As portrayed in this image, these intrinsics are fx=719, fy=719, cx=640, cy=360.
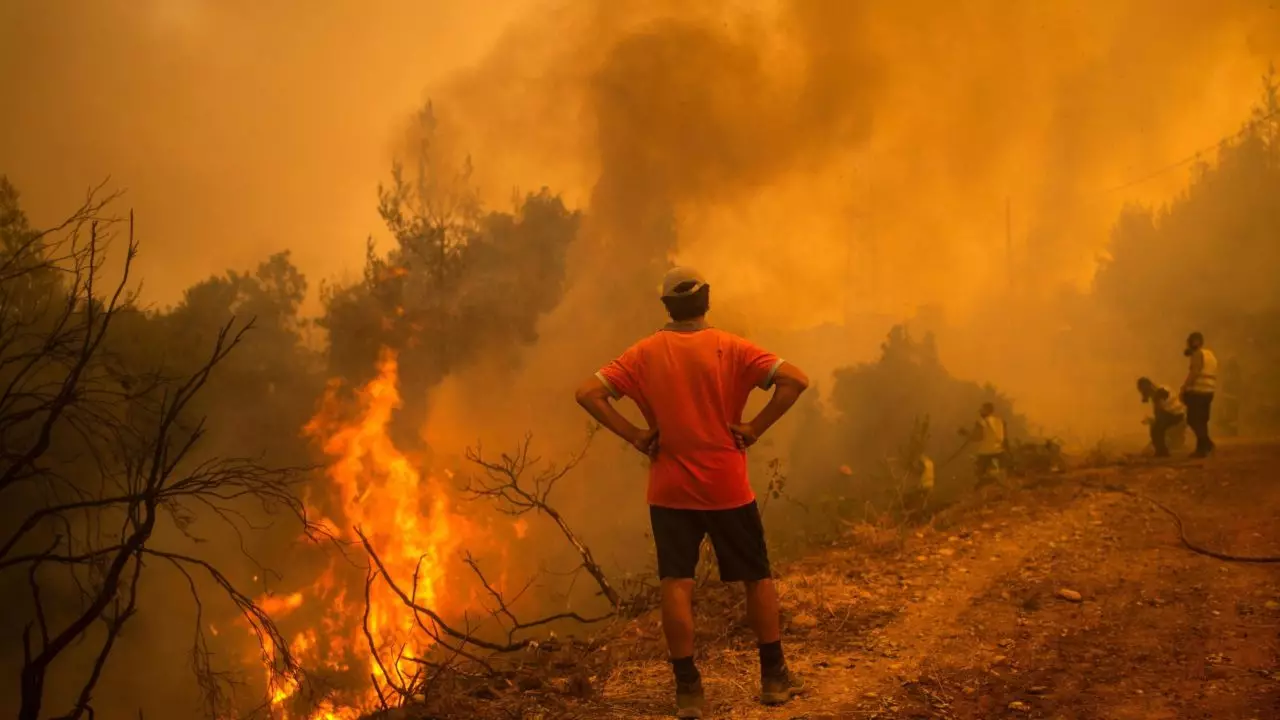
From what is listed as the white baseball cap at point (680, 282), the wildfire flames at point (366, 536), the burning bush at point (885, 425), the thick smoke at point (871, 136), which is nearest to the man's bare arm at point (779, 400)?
the white baseball cap at point (680, 282)

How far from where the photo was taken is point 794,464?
1389 centimetres

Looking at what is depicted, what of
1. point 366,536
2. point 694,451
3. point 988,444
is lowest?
point 988,444

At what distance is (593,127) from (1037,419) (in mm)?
8902

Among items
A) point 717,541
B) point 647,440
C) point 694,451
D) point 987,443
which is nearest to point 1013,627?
point 717,541

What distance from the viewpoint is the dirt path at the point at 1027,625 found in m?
3.26

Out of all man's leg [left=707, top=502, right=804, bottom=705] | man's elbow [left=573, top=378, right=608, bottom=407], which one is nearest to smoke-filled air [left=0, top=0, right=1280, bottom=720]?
man's leg [left=707, top=502, right=804, bottom=705]

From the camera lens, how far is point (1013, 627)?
4.18 m

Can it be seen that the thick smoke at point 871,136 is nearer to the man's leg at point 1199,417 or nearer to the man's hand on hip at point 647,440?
the man's leg at point 1199,417

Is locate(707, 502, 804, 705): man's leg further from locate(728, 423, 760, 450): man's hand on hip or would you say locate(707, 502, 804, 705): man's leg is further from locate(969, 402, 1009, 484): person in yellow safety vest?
locate(969, 402, 1009, 484): person in yellow safety vest

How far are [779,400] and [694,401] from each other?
397 mm

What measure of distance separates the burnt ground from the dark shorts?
27.9 inches

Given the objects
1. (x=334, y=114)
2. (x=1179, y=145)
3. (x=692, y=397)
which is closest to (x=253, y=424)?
(x=334, y=114)

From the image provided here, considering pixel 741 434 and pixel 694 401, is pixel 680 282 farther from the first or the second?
pixel 741 434

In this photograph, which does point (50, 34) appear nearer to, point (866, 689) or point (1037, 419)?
point (866, 689)
